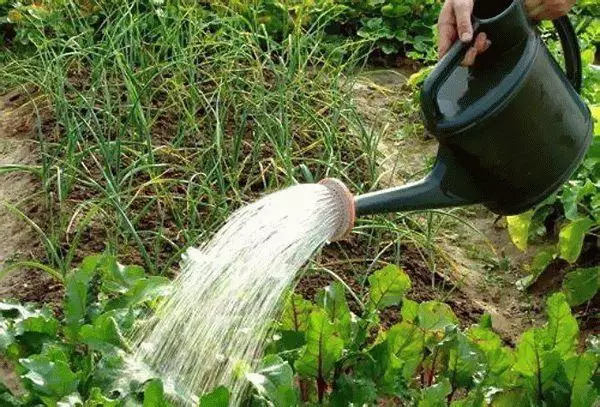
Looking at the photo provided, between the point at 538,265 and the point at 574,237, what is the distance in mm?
211

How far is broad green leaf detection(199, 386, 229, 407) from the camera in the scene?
6.41 feet

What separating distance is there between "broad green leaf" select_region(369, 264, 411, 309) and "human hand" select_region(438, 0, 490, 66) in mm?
522

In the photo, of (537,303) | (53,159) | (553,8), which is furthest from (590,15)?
(553,8)

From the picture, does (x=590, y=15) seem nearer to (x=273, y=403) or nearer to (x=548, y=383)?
(x=548, y=383)

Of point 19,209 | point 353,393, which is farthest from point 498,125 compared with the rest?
point 19,209

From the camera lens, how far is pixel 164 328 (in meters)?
2.30

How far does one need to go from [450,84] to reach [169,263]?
112cm

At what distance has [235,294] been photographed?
2195 millimetres

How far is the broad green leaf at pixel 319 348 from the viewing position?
7.34 feet

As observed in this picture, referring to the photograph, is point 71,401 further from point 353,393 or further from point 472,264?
point 472,264

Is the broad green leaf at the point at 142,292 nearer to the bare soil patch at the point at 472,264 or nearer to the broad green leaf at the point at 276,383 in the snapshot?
the broad green leaf at the point at 276,383

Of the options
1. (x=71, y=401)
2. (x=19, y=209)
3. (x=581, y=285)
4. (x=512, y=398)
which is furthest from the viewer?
(x=19, y=209)

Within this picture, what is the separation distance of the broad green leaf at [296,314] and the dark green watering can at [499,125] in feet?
1.19

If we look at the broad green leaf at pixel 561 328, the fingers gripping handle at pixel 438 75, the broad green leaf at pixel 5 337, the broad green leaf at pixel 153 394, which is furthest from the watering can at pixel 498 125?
the broad green leaf at pixel 5 337
